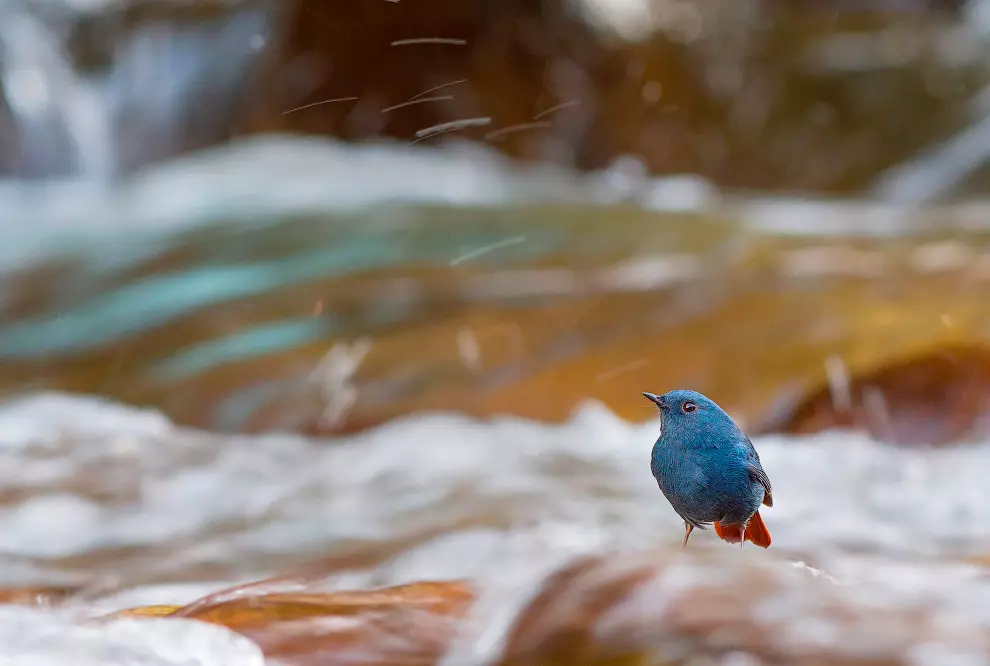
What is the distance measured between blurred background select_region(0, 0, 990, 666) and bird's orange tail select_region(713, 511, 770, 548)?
0.24 m

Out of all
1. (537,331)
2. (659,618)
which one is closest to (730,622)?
(659,618)

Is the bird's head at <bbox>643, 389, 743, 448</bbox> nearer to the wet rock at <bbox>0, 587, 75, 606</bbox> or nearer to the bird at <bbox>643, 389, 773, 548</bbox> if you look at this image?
the bird at <bbox>643, 389, 773, 548</bbox>

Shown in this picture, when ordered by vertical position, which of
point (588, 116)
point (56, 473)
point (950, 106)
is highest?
point (950, 106)

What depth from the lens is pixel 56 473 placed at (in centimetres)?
212

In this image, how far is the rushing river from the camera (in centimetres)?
93

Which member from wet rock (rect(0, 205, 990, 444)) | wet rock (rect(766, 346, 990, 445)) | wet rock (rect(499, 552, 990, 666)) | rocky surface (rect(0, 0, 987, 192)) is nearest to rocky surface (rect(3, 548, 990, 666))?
wet rock (rect(499, 552, 990, 666))

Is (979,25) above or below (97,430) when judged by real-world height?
above

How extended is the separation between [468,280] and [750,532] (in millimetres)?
2652

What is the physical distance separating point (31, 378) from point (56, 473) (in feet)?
3.35

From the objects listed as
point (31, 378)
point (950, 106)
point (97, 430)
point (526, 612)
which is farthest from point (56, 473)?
point (950, 106)

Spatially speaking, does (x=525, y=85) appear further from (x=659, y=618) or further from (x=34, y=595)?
(x=659, y=618)

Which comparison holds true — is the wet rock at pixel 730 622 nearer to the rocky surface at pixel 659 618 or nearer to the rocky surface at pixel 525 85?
the rocky surface at pixel 659 618

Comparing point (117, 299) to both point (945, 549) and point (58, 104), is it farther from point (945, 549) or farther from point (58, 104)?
point (945, 549)

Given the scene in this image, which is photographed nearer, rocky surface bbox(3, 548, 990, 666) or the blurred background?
rocky surface bbox(3, 548, 990, 666)
